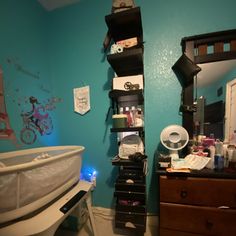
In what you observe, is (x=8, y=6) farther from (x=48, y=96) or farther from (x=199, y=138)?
(x=199, y=138)

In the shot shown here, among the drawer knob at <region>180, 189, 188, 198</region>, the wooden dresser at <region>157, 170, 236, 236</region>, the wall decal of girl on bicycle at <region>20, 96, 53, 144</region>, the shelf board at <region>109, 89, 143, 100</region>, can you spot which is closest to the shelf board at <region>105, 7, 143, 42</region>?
the shelf board at <region>109, 89, 143, 100</region>

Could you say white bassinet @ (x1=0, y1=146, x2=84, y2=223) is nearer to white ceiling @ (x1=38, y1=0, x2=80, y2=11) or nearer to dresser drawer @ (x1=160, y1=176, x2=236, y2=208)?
dresser drawer @ (x1=160, y1=176, x2=236, y2=208)

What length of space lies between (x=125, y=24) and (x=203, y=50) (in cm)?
73

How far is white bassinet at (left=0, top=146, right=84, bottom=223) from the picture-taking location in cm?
65

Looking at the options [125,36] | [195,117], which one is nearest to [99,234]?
[195,117]

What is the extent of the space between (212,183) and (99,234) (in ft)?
3.54

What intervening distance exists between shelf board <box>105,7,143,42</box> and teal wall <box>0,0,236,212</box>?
0.13m

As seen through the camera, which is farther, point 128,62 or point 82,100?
point 82,100

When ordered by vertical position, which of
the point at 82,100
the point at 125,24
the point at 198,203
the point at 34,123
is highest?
the point at 125,24

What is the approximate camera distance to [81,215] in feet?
4.58

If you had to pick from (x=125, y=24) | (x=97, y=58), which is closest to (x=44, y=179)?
(x=97, y=58)

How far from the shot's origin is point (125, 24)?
136 cm

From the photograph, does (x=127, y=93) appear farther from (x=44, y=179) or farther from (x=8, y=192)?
(x=8, y=192)

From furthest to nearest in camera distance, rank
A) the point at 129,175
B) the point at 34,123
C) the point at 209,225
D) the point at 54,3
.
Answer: the point at 54,3 < the point at 34,123 < the point at 129,175 < the point at 209,225
